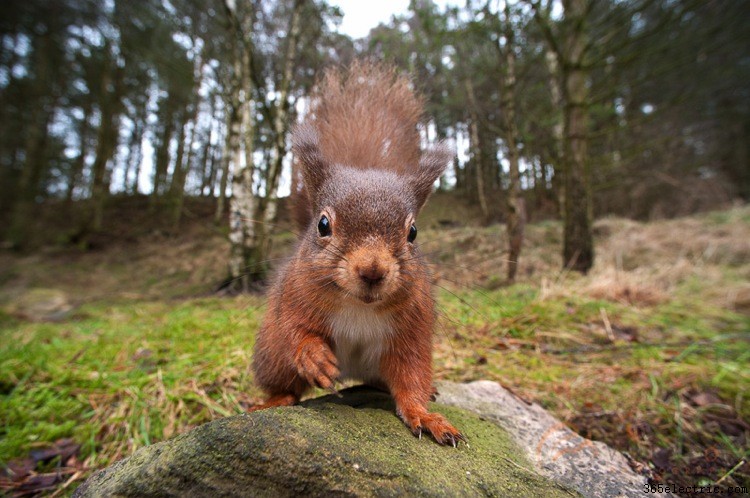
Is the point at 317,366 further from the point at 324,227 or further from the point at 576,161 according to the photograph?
the point at 576,161

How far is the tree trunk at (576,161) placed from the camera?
6266 millimetres

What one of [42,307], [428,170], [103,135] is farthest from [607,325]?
[103,135]

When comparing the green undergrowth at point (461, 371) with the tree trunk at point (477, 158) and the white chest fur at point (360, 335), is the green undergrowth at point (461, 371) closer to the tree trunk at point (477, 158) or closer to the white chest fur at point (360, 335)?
the white chest fur at point (360, 335)

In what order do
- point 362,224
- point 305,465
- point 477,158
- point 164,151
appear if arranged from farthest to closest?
1. point 164,151
2. point 477,158
3. point 362,224
4. point 305,465

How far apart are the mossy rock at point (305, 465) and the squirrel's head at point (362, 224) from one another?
0.48 metres

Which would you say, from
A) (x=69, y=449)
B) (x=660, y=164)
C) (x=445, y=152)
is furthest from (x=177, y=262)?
(x=660, y=164)

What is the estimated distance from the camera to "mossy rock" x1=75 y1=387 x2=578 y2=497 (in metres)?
1.02

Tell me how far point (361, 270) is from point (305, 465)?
0.62m

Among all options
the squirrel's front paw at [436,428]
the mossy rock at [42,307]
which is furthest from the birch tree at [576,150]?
the mossy rock at [42,307]

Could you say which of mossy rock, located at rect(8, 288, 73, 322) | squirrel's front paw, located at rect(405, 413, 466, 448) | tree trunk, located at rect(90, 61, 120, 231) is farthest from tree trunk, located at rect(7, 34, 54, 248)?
squirrel's front paw, located at rect(405, 413, 466, 448)

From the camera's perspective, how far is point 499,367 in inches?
117

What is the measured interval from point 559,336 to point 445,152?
8.13ft

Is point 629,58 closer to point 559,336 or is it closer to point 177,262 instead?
point 559,336

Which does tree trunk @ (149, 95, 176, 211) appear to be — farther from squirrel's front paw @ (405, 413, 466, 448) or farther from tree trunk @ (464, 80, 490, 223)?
squirrel's front paw @ (405, 413, 466, 448)
